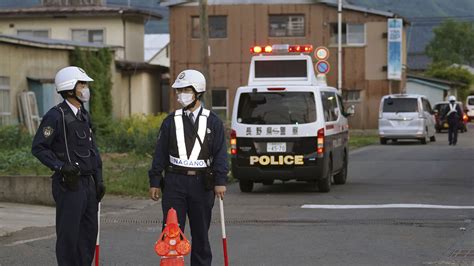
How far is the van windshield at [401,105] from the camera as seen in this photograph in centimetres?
3594

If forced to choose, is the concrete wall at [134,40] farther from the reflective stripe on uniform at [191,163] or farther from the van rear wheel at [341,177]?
the reflective stripe on uniform at [191,163]

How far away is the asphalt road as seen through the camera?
1016 cm

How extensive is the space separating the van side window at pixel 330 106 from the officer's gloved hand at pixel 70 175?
9901 millimetres

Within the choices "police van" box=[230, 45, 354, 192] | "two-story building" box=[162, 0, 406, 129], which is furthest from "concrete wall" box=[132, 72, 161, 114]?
"police van" box=[230, 45, 354, 192]

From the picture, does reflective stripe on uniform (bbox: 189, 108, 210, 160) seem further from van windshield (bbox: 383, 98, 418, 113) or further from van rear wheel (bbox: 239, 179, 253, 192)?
van windshield (bbox: 383, 98, 418, 113)

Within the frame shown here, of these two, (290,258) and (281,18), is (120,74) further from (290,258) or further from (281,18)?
(290,258)

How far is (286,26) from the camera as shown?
4709cm

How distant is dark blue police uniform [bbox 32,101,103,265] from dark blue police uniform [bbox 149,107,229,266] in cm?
57

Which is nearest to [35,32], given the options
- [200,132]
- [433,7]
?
[200,132]

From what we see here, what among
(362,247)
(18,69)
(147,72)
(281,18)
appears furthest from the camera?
(281,18)

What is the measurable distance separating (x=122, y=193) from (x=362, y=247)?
7.08 metres

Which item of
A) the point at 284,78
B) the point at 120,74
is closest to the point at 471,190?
the point at 284,78

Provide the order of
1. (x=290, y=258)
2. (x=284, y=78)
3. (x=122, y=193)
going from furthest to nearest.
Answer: (x=284, y=78), (x=122, y=193), (x=290, y=258)

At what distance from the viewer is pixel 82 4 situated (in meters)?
46.0
